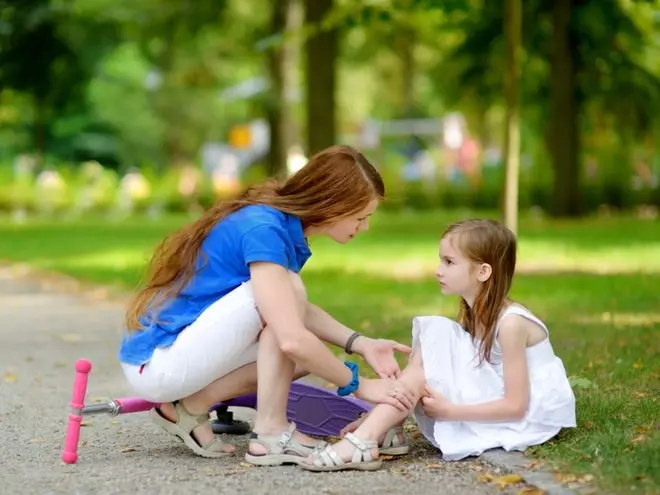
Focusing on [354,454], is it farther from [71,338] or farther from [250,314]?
[71,338]

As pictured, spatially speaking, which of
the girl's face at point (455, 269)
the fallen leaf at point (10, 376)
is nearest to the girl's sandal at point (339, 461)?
the girl's face at point (455, 269)

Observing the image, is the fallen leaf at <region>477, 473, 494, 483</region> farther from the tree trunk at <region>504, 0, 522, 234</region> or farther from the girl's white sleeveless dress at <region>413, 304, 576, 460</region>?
the tree trunk at <region>504, 0, 522, 234</region>

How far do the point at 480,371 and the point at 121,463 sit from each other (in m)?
1.39

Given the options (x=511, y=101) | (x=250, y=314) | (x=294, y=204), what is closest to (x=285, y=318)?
(x=250, y=314)

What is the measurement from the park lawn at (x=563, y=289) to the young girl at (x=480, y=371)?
0.17 m

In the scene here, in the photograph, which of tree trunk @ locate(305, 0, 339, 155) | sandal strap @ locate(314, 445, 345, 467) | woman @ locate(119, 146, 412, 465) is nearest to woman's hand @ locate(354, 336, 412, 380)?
woman @ locate(119, 146, 412, 465)

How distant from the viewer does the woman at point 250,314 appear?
4.90 metres

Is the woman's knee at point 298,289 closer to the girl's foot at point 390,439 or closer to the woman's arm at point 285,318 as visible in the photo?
the woman's arm at point 285,318

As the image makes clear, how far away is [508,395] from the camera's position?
16.5 feet

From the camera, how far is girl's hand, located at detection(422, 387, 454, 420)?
5047mm

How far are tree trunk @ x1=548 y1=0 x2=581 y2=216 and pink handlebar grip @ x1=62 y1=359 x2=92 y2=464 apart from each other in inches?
765

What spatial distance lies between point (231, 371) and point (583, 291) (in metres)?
6.97

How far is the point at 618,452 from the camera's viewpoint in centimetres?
477

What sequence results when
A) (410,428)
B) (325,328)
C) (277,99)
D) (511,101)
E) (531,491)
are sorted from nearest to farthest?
(531,491) → (325,328) → (410,428) → (511,101) → (277,99)
